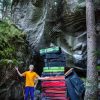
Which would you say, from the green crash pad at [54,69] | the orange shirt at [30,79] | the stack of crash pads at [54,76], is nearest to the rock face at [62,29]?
the stack of crash pads at [54,76]

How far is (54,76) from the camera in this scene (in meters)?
11.7

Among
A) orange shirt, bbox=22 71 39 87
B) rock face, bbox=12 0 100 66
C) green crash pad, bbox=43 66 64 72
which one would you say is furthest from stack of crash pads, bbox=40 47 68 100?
orange shirt, bbox=22 71 39 87

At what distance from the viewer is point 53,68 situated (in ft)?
38.8

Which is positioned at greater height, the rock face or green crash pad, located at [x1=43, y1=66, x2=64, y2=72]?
the rock face

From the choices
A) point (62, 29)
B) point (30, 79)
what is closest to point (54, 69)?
point (30, 79)

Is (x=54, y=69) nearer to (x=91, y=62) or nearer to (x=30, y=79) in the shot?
(x=30, y=79)

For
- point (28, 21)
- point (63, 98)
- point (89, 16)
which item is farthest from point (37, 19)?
point (63, 98)

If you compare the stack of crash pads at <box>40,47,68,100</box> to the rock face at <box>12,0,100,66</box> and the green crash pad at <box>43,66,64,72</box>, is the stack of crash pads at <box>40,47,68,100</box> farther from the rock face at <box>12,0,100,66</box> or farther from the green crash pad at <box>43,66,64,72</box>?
the rock face at <box>12,0,100,66</box>

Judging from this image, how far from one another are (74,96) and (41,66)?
3069 mm

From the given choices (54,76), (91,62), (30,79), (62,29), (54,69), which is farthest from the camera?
(62,29)

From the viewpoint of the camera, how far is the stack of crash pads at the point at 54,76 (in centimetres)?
1135

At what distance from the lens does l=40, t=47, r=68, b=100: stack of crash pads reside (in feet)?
37.2

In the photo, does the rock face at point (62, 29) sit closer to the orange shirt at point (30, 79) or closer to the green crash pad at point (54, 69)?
the green crash pad at point (54, 69)

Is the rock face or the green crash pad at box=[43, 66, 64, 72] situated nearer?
the green crash pad at box=[43, 66, 64, 72]
